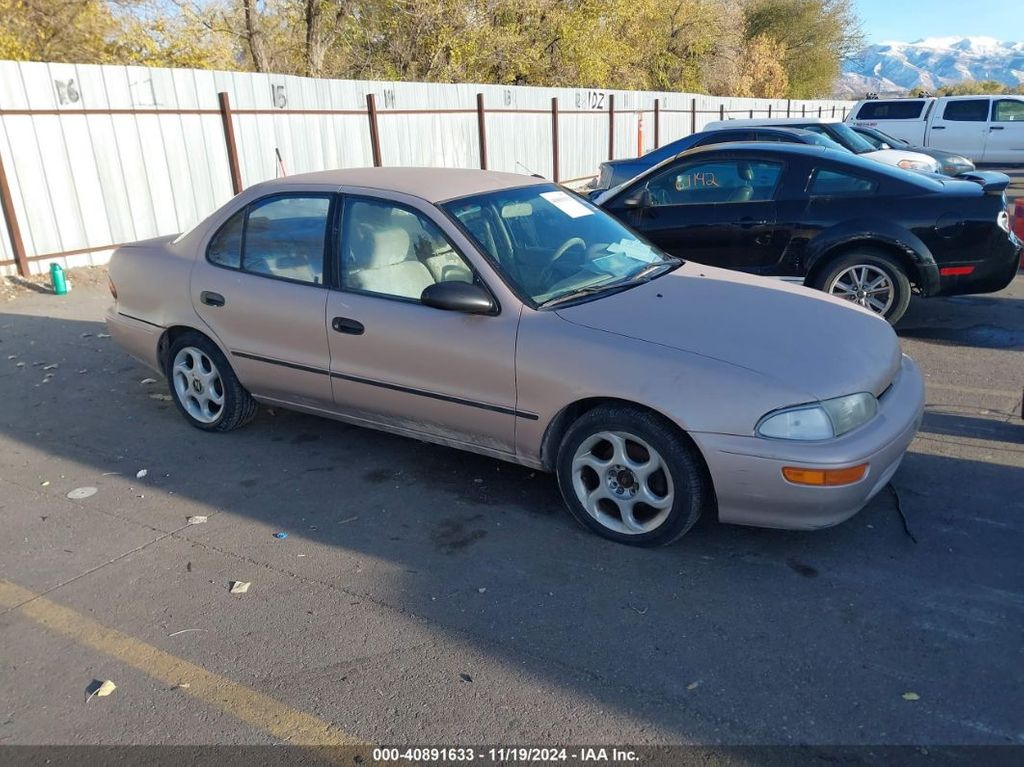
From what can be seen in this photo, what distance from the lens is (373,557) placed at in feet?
12.1

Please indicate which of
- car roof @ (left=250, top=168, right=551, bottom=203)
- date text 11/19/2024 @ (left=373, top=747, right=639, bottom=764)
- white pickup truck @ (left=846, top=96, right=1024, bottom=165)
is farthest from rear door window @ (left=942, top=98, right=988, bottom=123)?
date text 11/19/2024 @ (left=373, top=747, right=639, bottom=764)

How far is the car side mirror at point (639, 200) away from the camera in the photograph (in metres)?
7.27

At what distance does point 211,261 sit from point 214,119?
7170 mm

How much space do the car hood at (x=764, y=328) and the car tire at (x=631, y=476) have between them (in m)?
0.39

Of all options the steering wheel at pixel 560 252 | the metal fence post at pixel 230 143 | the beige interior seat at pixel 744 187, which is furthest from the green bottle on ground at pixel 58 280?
the beige interior seat at pixel 744 187

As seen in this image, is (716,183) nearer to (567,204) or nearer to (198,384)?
(567,204)

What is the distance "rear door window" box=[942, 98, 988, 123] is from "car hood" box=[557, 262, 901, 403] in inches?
740

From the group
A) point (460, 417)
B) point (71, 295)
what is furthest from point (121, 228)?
point (460, 417)

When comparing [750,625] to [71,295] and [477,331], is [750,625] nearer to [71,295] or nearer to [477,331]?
[477,331]

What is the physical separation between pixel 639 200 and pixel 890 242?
2124 mm

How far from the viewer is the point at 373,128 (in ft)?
44.7

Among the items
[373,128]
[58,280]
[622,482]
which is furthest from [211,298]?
[373,128]

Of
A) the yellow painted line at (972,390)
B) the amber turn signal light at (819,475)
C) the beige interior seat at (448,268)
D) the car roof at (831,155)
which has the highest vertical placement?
the car roof at (831,155)

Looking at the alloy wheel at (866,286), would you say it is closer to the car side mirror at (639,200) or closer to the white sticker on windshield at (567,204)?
the car side mirror at (639,200)
